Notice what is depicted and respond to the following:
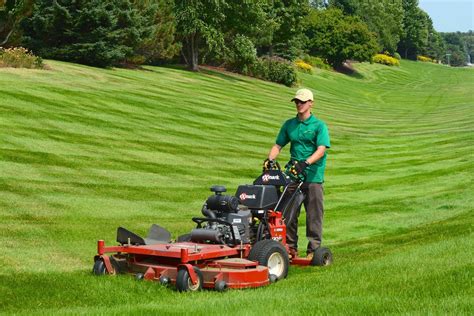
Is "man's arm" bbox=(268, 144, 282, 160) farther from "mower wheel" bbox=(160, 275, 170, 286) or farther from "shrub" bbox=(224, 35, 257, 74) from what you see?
"shrub" bbox=(224, 35, 257, 74)

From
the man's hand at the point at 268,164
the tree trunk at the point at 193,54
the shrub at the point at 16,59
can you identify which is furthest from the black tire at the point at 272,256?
the tree trunk at the point at 193,54

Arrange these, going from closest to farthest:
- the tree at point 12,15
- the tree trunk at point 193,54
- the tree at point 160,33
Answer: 1. the tree at point 12,15
2. the tree at point 160,33
3. the tree trunk at point 193,54

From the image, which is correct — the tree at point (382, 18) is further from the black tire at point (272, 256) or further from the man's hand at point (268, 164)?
the black tire at point (272, 256)

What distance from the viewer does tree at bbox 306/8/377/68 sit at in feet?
323

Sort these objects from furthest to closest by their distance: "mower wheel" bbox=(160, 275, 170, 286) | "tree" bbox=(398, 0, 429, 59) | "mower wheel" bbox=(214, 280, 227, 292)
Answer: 1. "tree" bbox=(398, 0, 429, 59)
2. "mower wheel" bbox=(160, 275, 170, 286)
3. "mower wheel" bbox=(214, 280, 227, 292)

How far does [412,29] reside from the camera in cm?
17088

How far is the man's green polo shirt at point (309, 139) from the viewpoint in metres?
11.0

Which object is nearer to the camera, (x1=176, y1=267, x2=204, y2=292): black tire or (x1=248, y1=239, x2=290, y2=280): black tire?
(x1=176, y1=267, x2=204, y2=292): black tire

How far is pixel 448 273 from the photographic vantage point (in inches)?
341

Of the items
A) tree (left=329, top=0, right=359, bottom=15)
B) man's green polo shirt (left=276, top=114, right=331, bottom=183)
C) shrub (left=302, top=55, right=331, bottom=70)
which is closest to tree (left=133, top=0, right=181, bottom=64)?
man's green polo shirt (left=276, top=114, right=331, bottom=183)

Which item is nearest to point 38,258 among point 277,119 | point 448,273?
point 448,273

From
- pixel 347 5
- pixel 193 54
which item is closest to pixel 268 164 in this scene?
pixel 193 54

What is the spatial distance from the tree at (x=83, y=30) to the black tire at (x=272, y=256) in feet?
106

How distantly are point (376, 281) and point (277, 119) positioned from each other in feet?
97.9
